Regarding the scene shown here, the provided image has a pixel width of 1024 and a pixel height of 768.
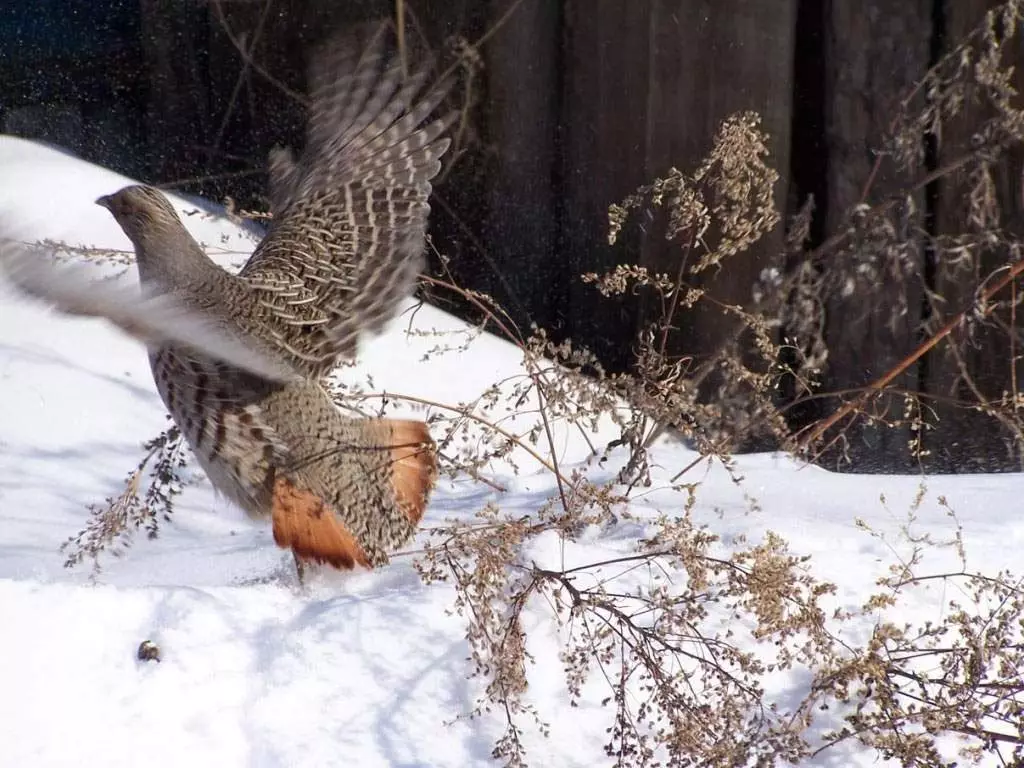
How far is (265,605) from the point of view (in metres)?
2.52

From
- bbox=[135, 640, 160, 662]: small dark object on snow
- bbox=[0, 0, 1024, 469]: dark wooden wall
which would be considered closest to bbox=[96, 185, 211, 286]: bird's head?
bbox=[135, 640, 160, 662]: small dark object on snow

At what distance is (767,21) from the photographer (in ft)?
12.6

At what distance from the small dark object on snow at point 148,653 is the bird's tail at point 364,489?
1.25ft

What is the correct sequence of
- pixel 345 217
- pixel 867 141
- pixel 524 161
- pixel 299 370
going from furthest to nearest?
pixel 524 161 → pixel 867 141 → pixel 345 217 → pixel 299 370

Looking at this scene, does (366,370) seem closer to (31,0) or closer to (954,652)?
(31,0)

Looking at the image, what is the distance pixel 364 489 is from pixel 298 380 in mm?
283

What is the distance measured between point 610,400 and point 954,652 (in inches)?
38.4

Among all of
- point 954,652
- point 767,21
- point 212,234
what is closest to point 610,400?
point 954,652

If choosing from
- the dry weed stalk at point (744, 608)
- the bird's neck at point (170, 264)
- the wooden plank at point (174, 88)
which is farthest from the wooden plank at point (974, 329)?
the wooden plank at point (174, 88)

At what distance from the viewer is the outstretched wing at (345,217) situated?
8.97 feet

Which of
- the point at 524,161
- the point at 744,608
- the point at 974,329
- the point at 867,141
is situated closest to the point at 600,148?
the point at 524,161

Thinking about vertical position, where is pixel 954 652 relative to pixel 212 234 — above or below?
below

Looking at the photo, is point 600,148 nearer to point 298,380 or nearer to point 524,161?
point 524,161

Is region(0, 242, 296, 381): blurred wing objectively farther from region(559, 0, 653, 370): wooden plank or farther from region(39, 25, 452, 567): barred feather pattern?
region(559, 0, 653, 370): wooden plank
